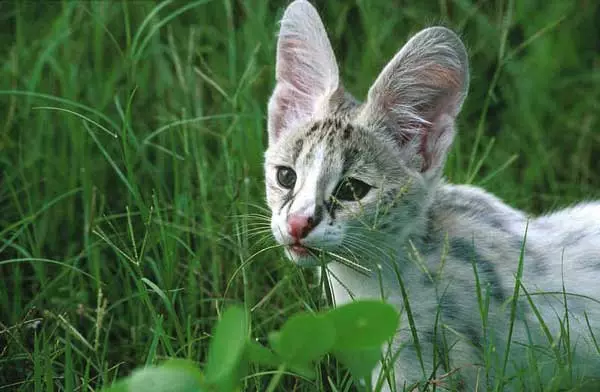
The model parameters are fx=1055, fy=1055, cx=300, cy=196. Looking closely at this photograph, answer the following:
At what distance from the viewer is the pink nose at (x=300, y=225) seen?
3.57 meters

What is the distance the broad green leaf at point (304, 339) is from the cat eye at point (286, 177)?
1.48m

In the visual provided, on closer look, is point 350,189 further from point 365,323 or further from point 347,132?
point 365,323

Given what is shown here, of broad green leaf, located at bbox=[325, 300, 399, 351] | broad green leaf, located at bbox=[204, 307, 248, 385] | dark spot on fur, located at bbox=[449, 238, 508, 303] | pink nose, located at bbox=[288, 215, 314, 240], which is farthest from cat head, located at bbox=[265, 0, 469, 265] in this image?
broad green leaf, located at bbox=[204, 307, 248, 385]

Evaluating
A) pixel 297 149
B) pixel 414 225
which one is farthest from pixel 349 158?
pixel 414 225

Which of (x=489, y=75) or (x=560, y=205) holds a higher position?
(x=489, y=75)

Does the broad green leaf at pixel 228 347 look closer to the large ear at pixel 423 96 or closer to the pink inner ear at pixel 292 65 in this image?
the large ear at pixel 423 96

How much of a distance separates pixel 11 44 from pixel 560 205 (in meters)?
3.17

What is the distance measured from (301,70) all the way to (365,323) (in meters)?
1.90

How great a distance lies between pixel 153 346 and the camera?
349 centimetres

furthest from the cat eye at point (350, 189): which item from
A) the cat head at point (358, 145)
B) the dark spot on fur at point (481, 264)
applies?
the dark spot on fur at point (481, 264)

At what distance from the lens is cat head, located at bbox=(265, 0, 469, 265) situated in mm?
3664

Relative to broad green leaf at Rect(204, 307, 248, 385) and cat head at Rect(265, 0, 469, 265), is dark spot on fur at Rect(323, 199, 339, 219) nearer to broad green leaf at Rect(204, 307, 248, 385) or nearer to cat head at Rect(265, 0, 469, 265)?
cat head at Rect(265, 0, 469, 265)

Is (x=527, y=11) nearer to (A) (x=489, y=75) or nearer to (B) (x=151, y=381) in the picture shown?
(A) (x=489, y=75)

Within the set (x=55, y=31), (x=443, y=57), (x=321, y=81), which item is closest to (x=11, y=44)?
(x=55, y=31)
